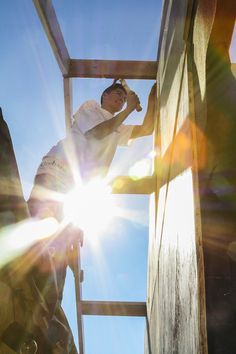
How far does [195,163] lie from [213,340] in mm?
813

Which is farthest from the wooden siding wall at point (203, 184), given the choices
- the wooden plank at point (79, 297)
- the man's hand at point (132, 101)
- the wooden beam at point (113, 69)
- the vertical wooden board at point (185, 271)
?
the wooden plank at point (79, 297)

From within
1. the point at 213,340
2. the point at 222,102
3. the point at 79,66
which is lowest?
the point at 213,340

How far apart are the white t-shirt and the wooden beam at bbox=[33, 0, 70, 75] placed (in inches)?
28.0

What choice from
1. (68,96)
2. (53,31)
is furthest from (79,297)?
(53,31)

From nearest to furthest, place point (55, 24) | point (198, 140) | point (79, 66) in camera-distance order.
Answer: point (198, 140)
point (55, 24)
point (79, 66)

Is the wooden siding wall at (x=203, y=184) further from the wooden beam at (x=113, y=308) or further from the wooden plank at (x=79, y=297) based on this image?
the wooden beam at (x=113, y=308)

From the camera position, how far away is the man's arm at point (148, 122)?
5.52 m

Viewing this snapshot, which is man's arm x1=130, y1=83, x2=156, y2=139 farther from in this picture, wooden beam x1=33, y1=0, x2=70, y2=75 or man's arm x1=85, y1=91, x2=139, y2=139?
wooden beam x1=33, y1=0, x2=70, y2=75

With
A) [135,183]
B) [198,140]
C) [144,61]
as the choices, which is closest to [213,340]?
[198,140]

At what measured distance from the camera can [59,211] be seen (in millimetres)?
3906

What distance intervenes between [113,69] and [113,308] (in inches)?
162

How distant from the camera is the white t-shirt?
4.09m

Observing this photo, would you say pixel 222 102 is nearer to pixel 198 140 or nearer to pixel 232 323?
pixel 198 140

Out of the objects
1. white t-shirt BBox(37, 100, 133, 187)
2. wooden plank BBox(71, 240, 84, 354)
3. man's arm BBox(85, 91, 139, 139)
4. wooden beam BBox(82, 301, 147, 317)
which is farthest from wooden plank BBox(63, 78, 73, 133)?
wooden beam BBox(82, 301, 147, 317)
